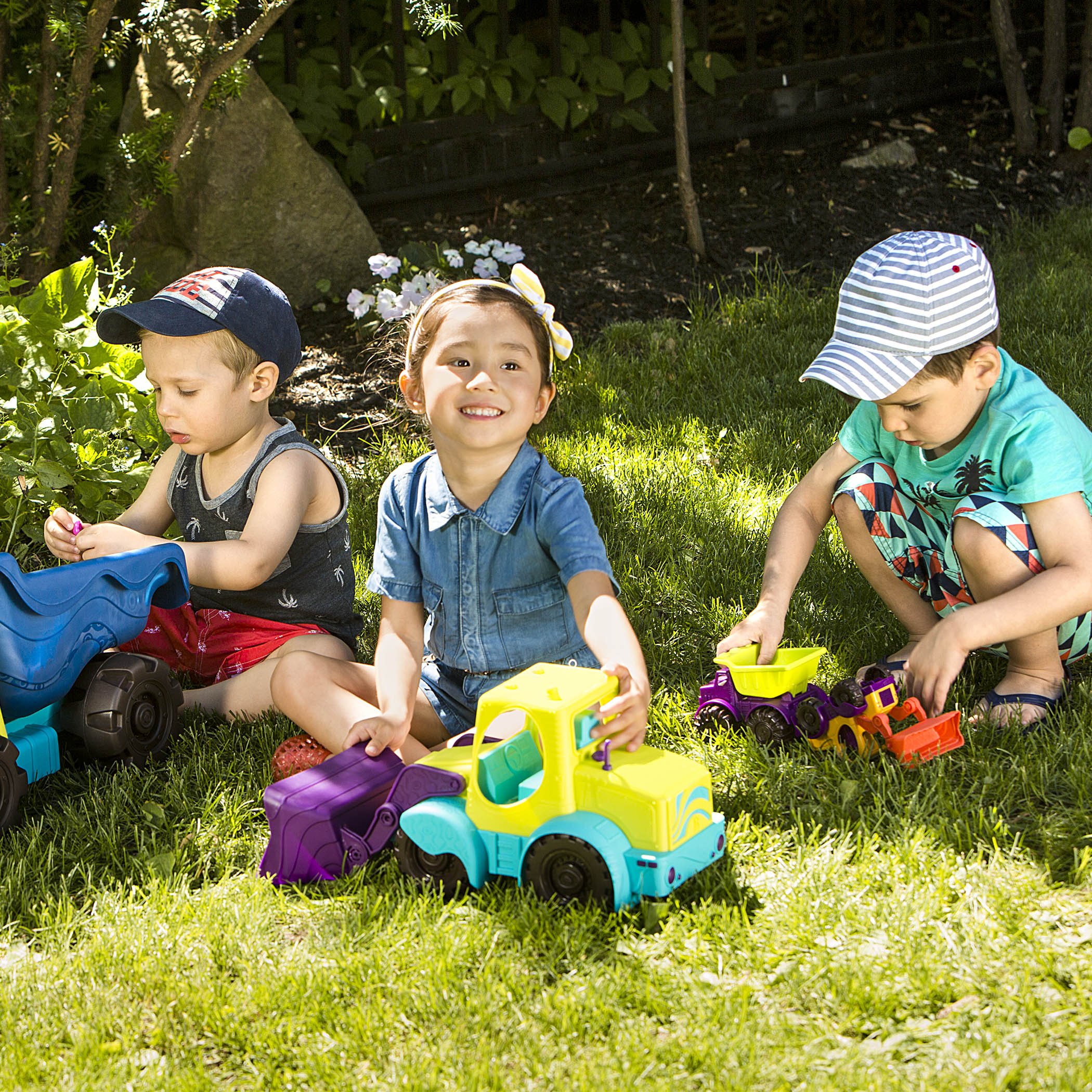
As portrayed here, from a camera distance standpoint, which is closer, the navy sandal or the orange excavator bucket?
the orange excavator bucket

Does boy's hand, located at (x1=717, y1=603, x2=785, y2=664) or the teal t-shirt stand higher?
the teal t-shirt

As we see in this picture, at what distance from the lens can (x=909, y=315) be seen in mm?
2594

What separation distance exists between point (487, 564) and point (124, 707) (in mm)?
949

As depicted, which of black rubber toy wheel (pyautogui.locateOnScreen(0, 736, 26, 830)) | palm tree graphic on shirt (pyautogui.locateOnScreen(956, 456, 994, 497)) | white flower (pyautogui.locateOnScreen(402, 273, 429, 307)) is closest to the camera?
black rubber toy wheel (pyautogui.locateOnScreen(0, 736, 26, 830))

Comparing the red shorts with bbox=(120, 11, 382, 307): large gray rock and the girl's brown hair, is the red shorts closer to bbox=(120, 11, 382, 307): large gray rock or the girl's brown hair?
the girl's brown hair

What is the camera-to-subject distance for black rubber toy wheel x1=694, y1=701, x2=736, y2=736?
2.86 meters

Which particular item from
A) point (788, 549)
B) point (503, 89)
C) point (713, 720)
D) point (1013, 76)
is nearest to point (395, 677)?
point (713, 720)

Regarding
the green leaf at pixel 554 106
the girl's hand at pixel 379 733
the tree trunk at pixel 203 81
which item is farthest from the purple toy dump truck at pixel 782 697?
the green leaf at pixel 554 106

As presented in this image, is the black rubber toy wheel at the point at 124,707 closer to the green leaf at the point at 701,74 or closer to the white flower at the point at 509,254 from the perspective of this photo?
the white flower at the point at 509,254

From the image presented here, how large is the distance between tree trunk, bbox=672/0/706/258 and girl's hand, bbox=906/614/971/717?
404cm

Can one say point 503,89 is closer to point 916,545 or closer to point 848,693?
point 916,545

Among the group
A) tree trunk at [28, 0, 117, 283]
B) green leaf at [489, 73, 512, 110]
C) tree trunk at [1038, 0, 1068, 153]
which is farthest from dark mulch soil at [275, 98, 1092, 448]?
tree trunk at [28, 0, 117, 283]

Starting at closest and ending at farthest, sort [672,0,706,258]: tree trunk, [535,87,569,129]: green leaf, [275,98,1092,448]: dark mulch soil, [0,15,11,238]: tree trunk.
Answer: [0,15,11,238]: tree trunk, [275,98,1092,448]: dark mulch soil, [672,0,706,258]: tree trunk, [535,87,569,129]: green leaf

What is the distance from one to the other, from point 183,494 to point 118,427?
0.72 m
